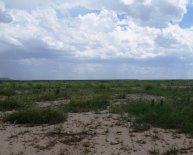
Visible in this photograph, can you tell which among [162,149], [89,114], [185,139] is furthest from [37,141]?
[89,114]

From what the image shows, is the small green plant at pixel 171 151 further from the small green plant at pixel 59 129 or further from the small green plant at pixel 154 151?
the small green plant at pixel 59 129

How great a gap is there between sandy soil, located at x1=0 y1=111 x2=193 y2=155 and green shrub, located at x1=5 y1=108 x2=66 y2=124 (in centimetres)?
47

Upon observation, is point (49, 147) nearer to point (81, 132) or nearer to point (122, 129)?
point (81, 132)

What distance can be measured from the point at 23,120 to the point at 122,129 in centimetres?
386

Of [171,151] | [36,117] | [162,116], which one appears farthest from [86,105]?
[171,151]

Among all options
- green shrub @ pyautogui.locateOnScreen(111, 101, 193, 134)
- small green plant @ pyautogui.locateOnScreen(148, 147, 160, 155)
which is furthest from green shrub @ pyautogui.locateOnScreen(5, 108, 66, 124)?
small green plant @ pyautogui.locateOnScreen(148, 147, 160, 155)

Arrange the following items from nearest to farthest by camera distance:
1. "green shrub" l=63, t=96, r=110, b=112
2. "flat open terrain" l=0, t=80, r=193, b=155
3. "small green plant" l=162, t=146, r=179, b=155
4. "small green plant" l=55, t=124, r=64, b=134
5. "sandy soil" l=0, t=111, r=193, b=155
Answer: "small green plant" l=162, t=146, r=179, b=155
"sandy soil" l=0, t=111, r=193, b=155
"flat open terrain" l=0, t=80, r=193, b=155
"small green plant" l=55, t=124, r=64, b=134
"green shrub" l=63, t=96, r=110, b=112

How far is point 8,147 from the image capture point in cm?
1121

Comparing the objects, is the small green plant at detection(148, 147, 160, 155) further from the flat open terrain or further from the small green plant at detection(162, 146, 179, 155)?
the small green plant at detection(162, 146, 179, 155)

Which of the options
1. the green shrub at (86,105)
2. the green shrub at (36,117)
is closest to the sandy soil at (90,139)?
the green shrub at (36,117)

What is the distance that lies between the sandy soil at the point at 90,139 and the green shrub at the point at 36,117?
47 centimetres

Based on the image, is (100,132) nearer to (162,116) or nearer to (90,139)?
(90,139)

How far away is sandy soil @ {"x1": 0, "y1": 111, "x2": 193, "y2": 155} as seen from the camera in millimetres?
10849

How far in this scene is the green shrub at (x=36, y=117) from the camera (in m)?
14.9
